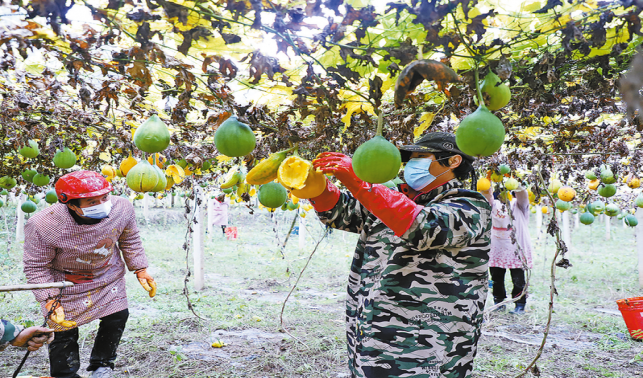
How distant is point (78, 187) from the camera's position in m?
2.76

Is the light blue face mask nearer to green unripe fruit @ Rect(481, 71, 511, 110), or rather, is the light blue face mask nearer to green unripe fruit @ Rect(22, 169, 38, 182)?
green unripe fruit @ Rect(481, 71, 511, 110)

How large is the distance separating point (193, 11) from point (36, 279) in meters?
2.35

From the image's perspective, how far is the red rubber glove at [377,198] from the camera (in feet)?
4.79

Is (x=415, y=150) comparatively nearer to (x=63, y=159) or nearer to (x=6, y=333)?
(x=6, y=333)

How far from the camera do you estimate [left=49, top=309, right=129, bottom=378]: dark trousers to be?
2.90 metres

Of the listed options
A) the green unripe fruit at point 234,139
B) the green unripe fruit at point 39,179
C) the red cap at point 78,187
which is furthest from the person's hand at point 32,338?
the green unripe fruit at point 39,179

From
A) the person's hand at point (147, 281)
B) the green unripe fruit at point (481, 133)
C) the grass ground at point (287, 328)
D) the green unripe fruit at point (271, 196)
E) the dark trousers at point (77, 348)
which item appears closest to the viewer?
the green unripe fruit at point (481, 133)

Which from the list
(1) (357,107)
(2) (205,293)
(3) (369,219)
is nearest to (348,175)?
(3) (369,219)

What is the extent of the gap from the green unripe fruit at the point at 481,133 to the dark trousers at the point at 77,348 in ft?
9.52

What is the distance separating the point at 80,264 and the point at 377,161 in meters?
2.55

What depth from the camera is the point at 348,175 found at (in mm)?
1454

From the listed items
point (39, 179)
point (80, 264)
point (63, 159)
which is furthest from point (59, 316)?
point (39, 179)

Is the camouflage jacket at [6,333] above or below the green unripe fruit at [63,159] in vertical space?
below

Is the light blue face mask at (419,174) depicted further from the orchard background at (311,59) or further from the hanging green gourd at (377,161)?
the hanging green gourd at (377,161)
